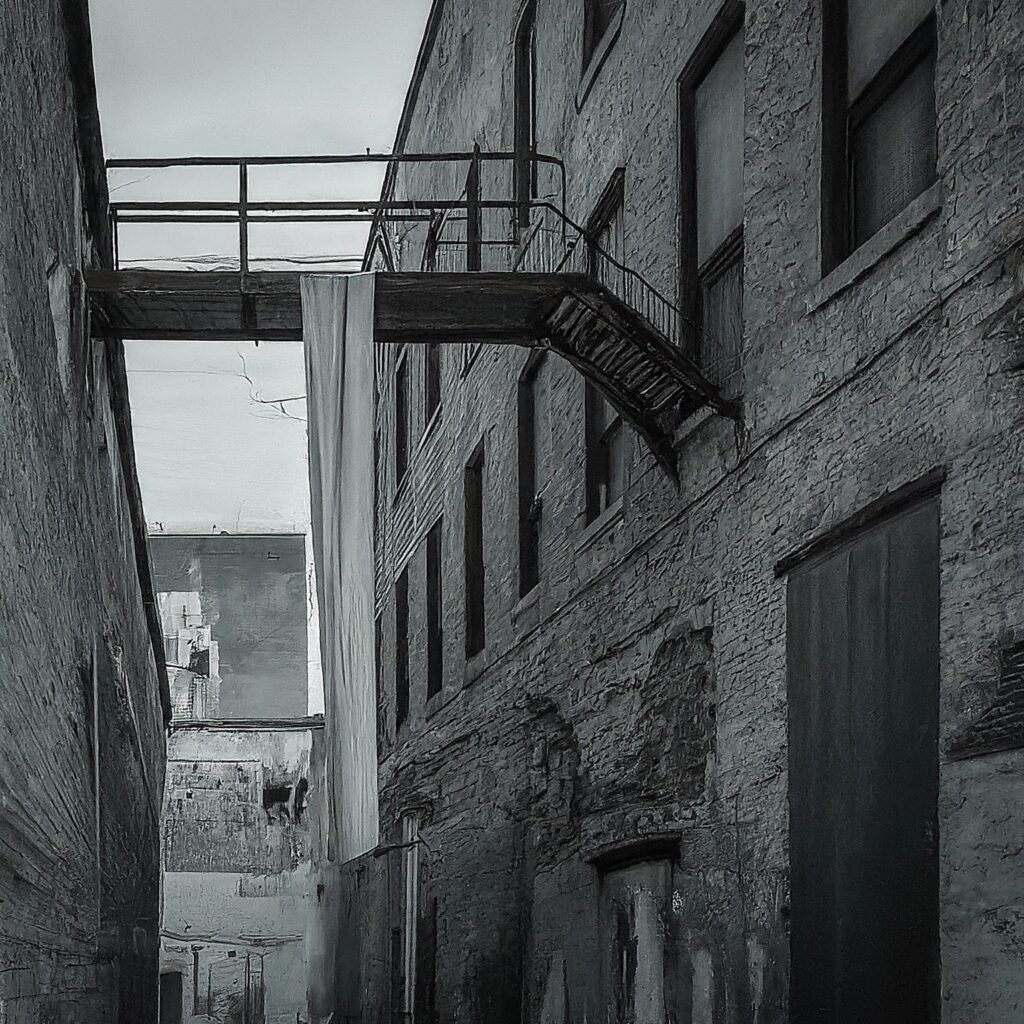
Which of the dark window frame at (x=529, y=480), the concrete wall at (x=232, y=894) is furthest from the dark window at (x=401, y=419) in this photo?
the concrete wall at (x=232, y=894)

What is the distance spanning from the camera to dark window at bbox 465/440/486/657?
15781 millimetres

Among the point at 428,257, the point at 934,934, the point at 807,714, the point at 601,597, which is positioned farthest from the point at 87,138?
the point at 428,257

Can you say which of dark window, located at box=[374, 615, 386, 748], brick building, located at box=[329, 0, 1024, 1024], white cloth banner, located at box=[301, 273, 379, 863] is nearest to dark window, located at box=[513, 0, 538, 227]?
brick building, located at box=[329, 0, 1024, 1024]

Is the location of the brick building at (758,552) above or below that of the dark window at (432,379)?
below

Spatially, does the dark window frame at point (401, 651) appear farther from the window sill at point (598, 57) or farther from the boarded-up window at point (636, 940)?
the boarded-up window at point (636, 940)

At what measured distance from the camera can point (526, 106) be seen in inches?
579

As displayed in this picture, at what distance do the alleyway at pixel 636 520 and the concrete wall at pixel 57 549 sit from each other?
0.17 feet

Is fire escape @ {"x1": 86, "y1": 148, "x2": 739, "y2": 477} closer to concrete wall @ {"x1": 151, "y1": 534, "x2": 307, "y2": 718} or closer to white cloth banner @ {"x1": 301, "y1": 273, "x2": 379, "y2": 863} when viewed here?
white cloth banner @ {"x1": 301, "y1": 273, "x2": 379, "y2": 863}

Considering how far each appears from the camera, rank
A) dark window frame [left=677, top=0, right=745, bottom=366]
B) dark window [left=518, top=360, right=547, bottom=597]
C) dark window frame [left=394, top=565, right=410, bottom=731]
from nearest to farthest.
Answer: dark window frame [left=677, top=0, right=745, bottom=366] → dark window [left=518, top=360, right=547, bottom=597] → dark window frame [left=394, top=565, right=410, bottom=731]

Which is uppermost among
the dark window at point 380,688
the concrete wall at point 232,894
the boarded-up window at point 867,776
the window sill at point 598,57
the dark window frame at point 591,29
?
the dark window frame at point 591,29

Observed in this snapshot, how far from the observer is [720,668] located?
9.05m

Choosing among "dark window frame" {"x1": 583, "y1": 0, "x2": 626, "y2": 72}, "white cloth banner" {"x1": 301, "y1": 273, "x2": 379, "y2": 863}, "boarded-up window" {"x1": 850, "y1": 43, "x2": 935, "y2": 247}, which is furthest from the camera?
"dark window frame" {"x1": 583, "y1": 0, "x2": 626, "y2": 72}

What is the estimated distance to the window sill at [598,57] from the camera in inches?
455

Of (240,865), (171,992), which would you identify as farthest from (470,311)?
(171,992)
